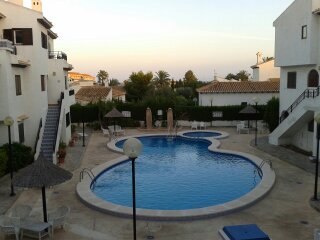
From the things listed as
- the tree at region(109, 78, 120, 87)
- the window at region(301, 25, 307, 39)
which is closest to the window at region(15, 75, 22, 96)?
the window at region(301, 25, 307, 39)

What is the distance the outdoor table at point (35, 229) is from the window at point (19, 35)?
1480 cm

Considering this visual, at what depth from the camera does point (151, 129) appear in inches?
1414

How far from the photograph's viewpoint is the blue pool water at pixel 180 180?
16.4m

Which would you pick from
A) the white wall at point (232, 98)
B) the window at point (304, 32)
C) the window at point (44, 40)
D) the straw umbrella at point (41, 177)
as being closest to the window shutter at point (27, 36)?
the window at point (44, 40)

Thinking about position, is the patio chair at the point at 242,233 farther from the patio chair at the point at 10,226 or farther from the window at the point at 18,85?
the window at the point at 18,85

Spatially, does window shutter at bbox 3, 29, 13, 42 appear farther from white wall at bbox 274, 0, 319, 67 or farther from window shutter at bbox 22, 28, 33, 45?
white wall at bbox 274, 0, 319, 67

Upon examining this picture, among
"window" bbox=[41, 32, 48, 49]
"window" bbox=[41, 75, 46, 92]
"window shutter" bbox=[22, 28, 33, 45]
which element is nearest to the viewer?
"window shutter" bbox=[22, 28, 33, 45]

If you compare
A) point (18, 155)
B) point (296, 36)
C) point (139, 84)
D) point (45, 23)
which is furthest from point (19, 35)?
point (139, 84)

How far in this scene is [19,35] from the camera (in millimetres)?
22734

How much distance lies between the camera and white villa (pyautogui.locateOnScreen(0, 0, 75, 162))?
2000 cm

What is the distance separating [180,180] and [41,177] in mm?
9571

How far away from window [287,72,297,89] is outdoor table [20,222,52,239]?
68.6 ft

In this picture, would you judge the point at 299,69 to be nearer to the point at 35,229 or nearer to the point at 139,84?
the point at 35,229

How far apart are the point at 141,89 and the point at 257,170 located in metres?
50.4
